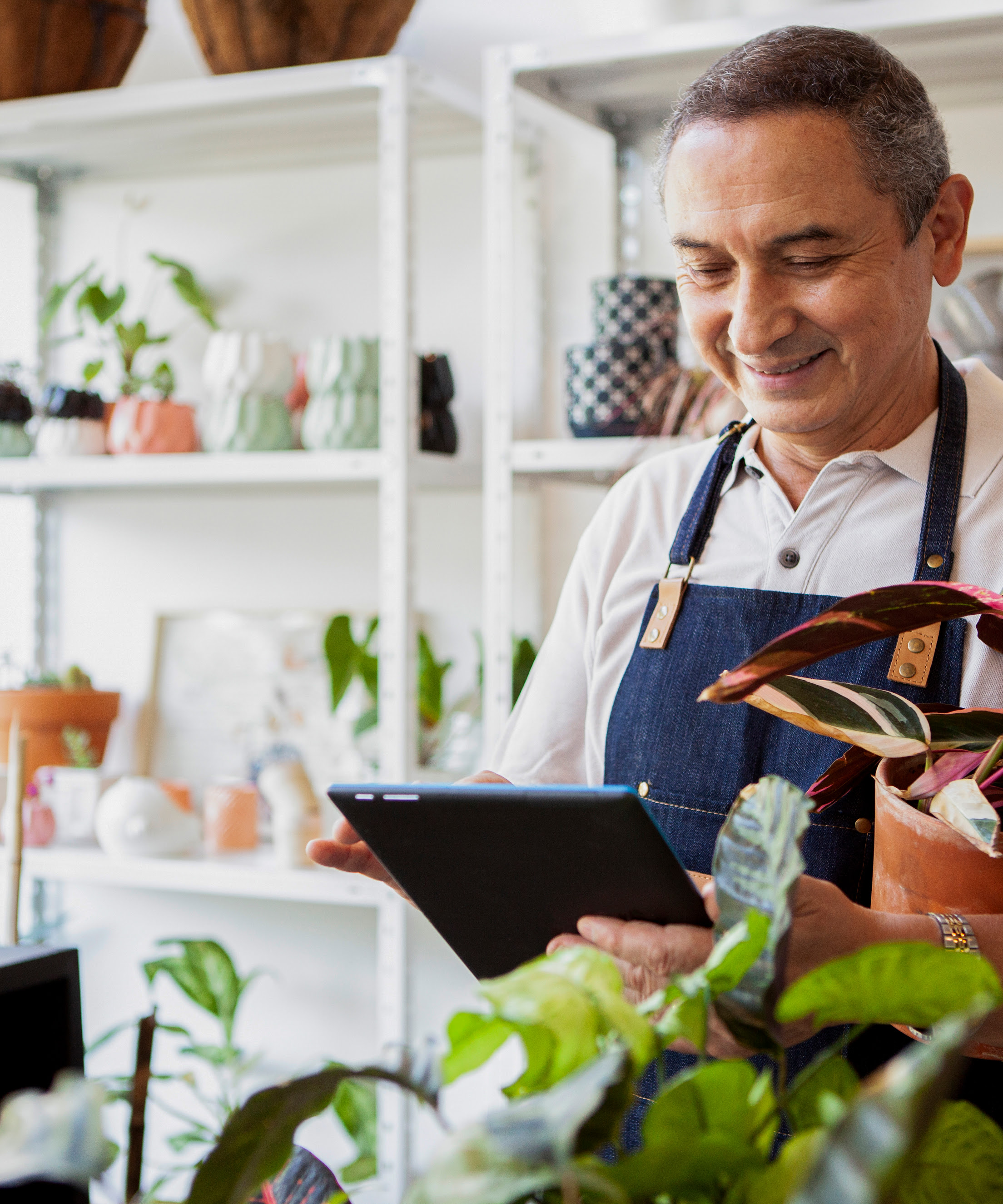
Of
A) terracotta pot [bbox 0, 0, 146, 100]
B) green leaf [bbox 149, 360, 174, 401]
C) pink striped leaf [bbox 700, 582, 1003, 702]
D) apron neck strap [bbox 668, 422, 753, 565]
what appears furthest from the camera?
green leaf [bbox 149, 360, 174, 401]

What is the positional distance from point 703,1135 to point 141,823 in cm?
176

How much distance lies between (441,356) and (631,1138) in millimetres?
1169

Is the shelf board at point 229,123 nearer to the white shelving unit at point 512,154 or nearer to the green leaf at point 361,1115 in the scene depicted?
the white shelving unit at point 512,154

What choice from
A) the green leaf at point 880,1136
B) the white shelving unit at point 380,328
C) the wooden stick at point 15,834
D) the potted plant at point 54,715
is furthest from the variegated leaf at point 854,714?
the potted plant at point 54,715

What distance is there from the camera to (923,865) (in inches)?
28.1

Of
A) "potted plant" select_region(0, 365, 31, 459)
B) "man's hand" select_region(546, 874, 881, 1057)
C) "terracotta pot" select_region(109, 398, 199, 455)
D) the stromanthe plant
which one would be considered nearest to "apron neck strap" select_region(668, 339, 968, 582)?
the stromanthe plant

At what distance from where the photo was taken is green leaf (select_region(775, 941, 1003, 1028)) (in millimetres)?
377

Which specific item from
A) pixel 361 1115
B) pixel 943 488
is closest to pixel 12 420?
pixel 361 1115

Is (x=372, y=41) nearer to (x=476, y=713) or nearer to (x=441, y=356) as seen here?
(x=441, y=356)

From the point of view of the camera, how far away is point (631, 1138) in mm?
1107

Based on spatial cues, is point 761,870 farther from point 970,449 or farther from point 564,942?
point 970,449

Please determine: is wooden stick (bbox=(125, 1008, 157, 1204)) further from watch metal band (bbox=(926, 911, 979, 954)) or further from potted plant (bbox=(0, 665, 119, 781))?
potted plant (bbox=(0, 665, 119, 781))

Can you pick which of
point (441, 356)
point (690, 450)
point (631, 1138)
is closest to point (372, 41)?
point (441, 356)

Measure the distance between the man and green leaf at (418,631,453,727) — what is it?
0.73 m
